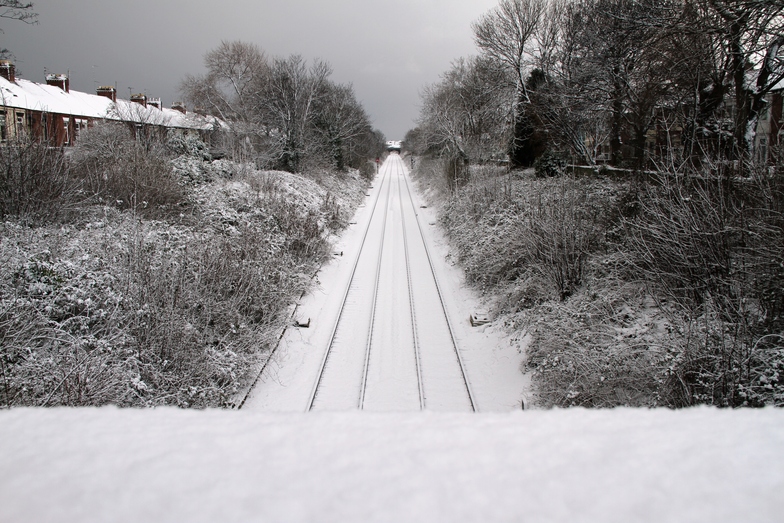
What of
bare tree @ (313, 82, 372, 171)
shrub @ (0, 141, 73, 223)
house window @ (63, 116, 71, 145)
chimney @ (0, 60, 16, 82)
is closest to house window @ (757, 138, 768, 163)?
shrub @ (0, 141, 73, 223)

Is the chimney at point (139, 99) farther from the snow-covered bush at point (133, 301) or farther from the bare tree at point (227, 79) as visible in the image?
the snow-covered bush at point (133, 301)

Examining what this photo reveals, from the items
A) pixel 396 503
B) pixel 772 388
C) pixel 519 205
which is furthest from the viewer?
pixel 519 205

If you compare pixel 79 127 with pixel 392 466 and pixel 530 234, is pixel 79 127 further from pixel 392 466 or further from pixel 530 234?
pixel 392 466

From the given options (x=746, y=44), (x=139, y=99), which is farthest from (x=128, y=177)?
(x=139, y=99)

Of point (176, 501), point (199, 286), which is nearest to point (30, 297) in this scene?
point (199, 286)

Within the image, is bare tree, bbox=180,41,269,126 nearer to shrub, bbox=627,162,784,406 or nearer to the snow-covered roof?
the snow-covered roof

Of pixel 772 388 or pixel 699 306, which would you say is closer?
pixel 772 388

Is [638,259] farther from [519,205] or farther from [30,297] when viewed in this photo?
[30,297]

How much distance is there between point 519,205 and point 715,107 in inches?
236

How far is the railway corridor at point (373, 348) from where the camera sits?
7484 mm

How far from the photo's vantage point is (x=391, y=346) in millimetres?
9375

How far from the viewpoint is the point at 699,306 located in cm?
615

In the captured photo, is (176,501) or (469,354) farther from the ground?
(176,501)

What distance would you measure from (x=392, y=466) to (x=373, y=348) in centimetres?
808
